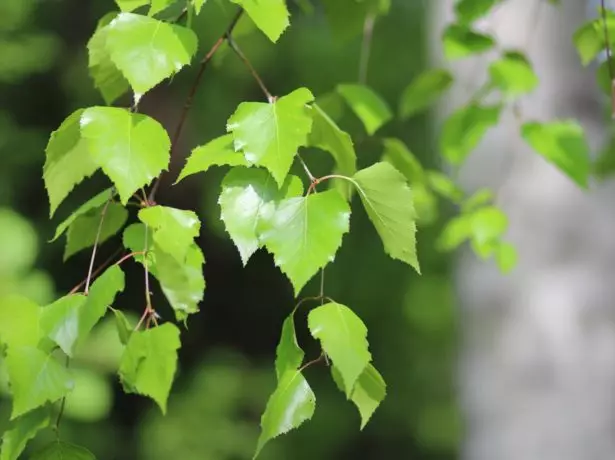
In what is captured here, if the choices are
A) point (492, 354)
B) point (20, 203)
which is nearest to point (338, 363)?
point (492, 354)

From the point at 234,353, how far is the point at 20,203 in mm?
1235

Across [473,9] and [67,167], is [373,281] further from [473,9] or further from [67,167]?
[67,167]

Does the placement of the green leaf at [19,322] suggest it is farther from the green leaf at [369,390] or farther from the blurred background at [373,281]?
the blurred background at [373,281]

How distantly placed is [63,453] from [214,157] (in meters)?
0.23

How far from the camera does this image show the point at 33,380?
1.89ft

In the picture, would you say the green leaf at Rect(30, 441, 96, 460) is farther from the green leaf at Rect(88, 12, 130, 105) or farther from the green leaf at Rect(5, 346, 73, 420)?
the green leaf at Rect(88, 12, 130, 105)

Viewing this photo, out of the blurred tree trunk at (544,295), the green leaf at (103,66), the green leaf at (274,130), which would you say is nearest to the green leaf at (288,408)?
the green leaf at (274,130)

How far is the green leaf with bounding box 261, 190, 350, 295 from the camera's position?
52 cm

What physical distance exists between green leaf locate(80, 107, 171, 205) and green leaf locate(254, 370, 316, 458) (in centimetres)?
16

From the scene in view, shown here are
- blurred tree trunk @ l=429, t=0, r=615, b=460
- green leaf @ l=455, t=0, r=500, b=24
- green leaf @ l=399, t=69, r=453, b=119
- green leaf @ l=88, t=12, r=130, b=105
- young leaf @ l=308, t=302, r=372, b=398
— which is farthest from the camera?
blurred tree trunk @ l=429, t=0, r=615, b=460

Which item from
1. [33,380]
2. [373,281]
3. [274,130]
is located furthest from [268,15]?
[373,281]

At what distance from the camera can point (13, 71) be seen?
97.7 inches

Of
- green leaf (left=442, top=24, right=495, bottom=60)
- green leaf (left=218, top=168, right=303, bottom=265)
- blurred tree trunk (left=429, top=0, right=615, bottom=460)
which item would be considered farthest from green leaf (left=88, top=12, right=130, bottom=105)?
blurred tree trunk (left=429, top=0, right=615, bottom=460)

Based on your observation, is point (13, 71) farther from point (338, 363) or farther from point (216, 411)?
point (338, 363)
